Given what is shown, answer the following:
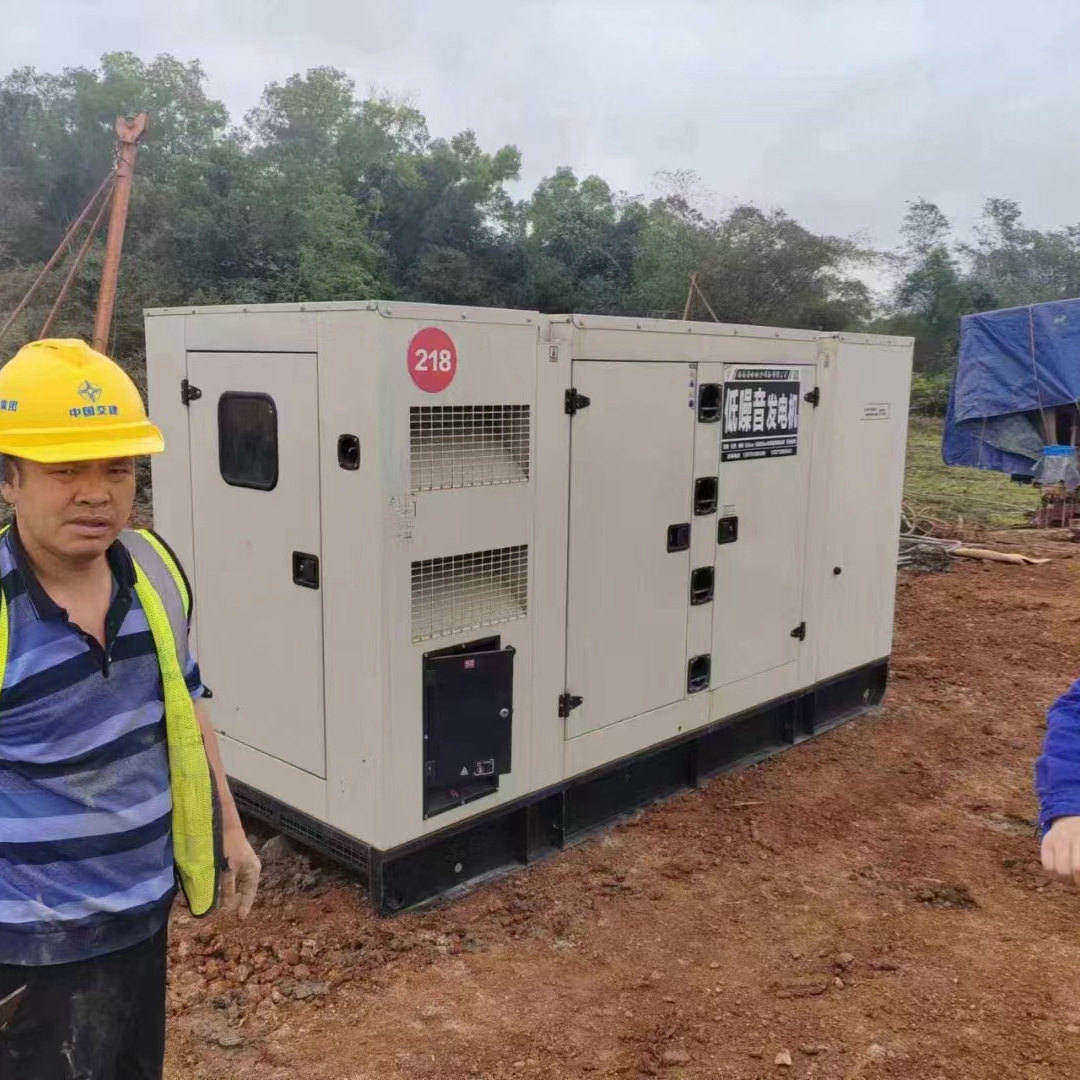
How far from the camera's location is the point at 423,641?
3.68 meters

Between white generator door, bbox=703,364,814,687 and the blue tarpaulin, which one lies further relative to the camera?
the blue tarpaulin

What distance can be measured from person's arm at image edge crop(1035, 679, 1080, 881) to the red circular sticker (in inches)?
90.6

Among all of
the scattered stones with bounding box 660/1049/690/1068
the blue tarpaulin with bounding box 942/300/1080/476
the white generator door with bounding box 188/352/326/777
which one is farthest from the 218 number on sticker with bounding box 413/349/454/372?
the blue tarpaulin with bounding box 942/300/1080/476

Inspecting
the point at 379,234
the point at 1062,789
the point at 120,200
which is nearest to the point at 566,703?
the point at 1062,789

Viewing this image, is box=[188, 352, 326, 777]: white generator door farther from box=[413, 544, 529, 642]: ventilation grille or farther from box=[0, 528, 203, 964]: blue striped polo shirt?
box=[0, 528, 203, 964]: blue striped polo shirt

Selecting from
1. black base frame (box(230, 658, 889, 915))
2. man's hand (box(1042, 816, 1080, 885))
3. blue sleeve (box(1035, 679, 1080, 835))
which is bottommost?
black base frame (box(230, 658, 889, 915))

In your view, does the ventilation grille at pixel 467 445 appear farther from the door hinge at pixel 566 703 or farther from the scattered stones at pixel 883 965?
the scattered stones at pixel 883 965

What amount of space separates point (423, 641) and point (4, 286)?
24139 millimetres

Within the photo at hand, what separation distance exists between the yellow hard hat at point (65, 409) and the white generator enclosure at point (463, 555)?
1566 mm

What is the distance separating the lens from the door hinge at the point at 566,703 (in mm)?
4223

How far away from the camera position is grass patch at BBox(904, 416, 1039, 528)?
13312 mm

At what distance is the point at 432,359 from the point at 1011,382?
12844mm

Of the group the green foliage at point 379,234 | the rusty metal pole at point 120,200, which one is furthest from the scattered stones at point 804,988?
the green foliage at point 379,234

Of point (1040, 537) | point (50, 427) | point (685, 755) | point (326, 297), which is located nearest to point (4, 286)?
point (326, 297)
